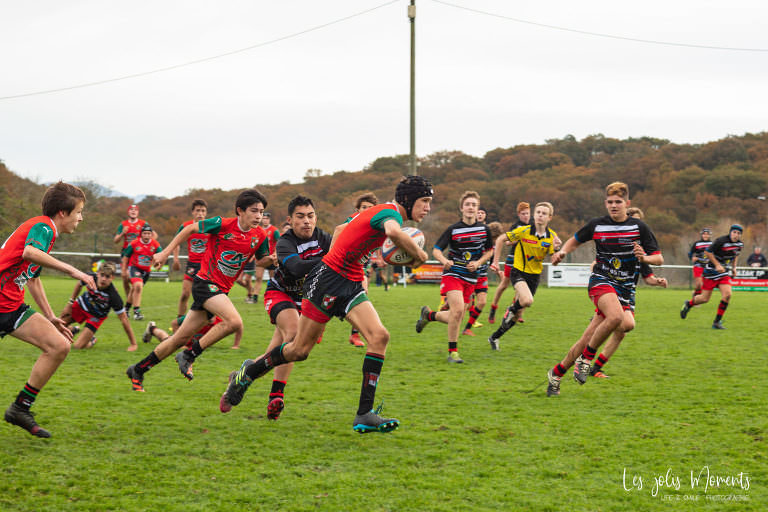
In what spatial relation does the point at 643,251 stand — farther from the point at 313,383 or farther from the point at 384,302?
the point at 384,302

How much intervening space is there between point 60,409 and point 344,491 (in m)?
3.26

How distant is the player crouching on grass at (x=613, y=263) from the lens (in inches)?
288

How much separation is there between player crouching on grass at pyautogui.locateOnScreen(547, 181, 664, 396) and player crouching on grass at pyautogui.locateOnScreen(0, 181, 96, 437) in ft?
15.2

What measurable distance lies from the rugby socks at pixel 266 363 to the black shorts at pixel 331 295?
450mm

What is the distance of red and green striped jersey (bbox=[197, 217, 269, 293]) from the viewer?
23.4ft

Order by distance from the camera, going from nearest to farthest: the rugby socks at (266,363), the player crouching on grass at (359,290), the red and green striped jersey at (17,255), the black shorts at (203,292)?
the red and green striped jersey at (17,255) → the player crouching on grass at (359,290) → the rugby socks at (266,363) → the black shorts at (203,292)

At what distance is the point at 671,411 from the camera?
651 centimetres

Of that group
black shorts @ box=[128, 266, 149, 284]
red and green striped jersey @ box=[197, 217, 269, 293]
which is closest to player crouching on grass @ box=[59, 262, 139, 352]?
red and green striped jersey @ box=[197, 217, 269, 293]

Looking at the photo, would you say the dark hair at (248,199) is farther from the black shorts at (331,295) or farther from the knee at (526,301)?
the knee at (526,301)

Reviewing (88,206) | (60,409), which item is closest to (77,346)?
(60,409)

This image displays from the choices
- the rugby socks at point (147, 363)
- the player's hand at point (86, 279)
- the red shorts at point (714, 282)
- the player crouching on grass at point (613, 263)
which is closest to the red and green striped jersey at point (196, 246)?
the rugby socks at point (147, 363)

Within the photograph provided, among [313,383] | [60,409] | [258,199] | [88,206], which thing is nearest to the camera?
[60,409]

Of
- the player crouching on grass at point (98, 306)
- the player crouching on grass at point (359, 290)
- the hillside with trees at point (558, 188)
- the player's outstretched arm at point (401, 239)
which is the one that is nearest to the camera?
the player's outstretched arm at point (401, 239)

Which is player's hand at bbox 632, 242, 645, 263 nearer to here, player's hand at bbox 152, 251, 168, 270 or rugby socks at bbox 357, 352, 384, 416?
rugby socks at bbox 357, 352, 384, 416
